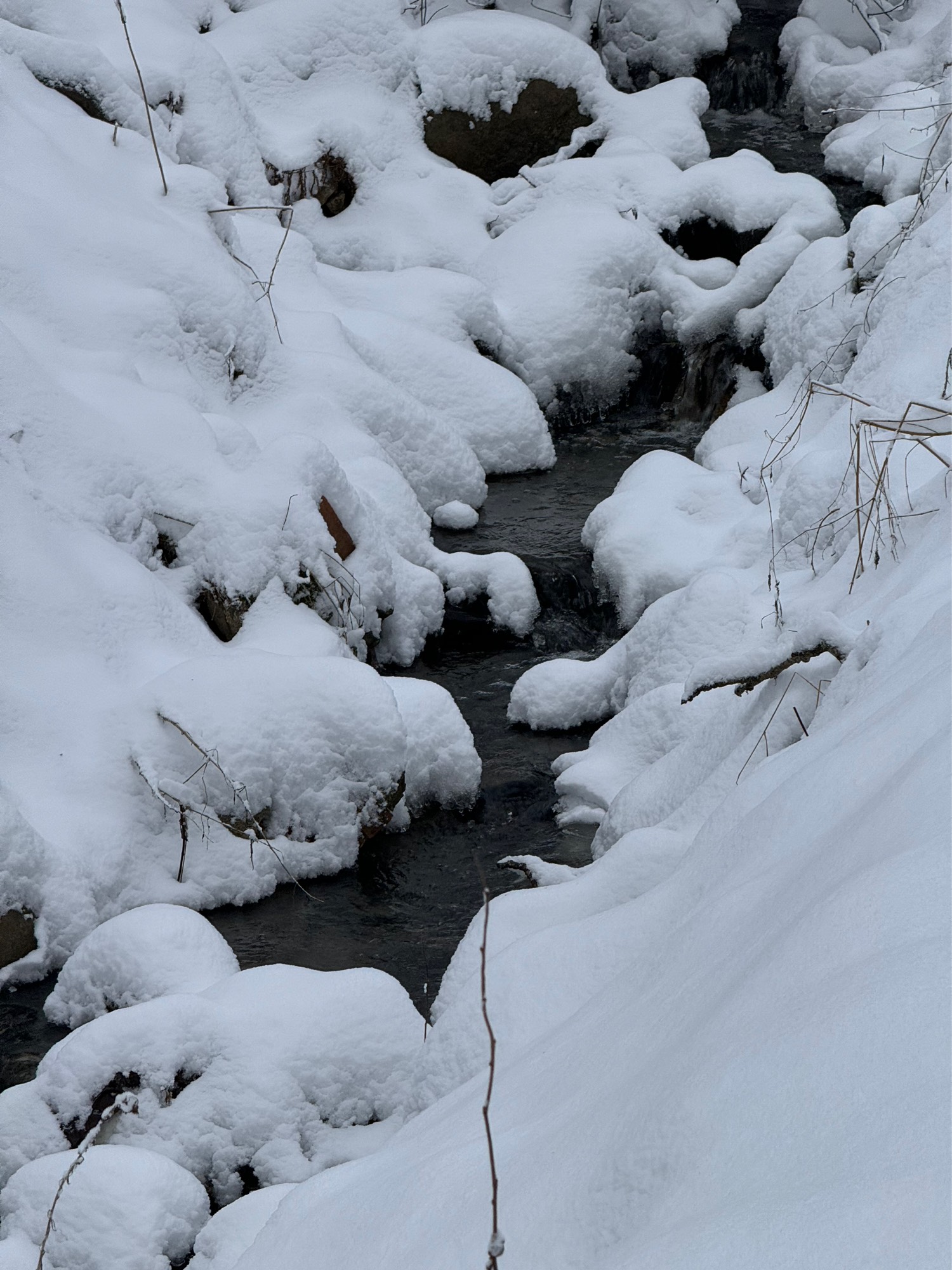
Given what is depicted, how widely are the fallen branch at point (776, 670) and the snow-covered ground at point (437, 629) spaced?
0.01 meters

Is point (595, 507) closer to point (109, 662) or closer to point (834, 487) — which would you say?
point (834, 487)

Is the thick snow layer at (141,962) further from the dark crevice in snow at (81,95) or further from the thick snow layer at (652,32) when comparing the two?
the thick snow layer at (652,32)

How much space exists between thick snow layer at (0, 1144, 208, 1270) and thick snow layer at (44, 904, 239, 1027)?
27.6 inches

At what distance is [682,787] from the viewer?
12.0 ft

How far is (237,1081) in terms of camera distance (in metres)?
Answer: 3.20

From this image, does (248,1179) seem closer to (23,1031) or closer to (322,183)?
(23,1031)

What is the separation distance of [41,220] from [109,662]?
2.51 metres

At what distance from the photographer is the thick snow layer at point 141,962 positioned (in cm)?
357

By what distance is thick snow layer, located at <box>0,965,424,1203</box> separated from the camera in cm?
315

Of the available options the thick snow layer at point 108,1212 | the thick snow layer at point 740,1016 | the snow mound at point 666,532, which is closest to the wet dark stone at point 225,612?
the snow mound at point 666,532

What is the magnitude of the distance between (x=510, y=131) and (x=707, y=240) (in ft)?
6.90

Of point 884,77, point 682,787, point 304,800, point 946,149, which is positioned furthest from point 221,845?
point 884,77

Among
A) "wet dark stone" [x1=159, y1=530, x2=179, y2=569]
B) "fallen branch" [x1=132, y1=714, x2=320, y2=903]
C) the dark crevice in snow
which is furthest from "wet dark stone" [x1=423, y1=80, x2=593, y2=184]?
"fallen branch" [x1=132, y1=714, x2=320, y2=903]

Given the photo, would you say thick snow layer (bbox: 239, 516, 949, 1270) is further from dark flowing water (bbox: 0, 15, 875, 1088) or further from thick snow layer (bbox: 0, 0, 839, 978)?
thick snow layer (bbox: 0, 0, 839, 978)
